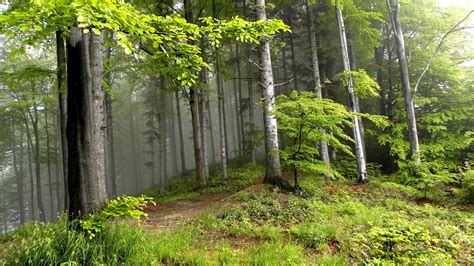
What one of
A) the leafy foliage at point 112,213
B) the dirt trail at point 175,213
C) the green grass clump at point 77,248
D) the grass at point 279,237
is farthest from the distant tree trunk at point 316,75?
the leafy foliage at point 112,213

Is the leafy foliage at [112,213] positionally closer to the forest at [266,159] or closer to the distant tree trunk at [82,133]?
the forest at [266,159]

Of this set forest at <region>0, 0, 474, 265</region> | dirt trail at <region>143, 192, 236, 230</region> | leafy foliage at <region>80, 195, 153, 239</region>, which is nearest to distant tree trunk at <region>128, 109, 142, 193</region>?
forest at <region>0, 0, 474, 265</region>

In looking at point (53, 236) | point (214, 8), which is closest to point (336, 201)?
point (53, 236)

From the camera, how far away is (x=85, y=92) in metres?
4.16

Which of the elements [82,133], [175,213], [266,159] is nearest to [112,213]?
[82,133]

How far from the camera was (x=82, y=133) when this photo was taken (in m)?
4.11

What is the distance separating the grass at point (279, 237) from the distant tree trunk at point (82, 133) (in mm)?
479

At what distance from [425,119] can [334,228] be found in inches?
421

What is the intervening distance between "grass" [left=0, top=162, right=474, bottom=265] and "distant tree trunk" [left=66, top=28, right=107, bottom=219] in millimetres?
479

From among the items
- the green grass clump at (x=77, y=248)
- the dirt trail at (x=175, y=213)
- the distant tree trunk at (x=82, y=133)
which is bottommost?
the dirt trail at (x=175, y=213)

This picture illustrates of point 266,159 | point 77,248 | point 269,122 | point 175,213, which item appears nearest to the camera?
point 77,248

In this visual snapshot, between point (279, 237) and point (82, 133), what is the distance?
403 centimetres

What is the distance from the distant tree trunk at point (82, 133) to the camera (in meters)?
4.04

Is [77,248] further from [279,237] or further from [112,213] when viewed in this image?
[279,237]
